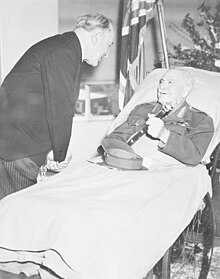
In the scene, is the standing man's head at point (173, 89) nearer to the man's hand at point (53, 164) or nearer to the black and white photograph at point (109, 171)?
the black and white photograph at point (109, 171)

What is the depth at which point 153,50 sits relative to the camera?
4.15 metres

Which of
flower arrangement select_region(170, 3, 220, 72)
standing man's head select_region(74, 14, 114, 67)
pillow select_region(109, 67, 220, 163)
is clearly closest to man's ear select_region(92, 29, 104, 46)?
standing man's head select_region(74, 14, 114, 67)

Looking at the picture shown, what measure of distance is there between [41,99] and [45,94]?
0.07 meters

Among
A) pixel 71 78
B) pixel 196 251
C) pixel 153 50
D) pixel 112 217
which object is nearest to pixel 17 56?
pixel 153 50

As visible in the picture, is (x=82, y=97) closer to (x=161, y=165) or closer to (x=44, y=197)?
(x=161, y=165)

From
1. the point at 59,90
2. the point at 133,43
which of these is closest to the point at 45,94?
the point at 59,90

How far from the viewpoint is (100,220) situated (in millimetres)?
1822

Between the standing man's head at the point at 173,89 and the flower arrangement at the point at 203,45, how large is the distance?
121cm

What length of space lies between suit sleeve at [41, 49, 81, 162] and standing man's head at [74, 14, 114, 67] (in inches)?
3.5

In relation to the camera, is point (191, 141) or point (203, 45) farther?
point (203, 45)

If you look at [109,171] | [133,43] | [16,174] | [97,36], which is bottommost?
[16,174]

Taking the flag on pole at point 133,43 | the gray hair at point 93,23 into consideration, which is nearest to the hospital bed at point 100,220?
the gray hair at point 93,23

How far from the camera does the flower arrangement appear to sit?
3838mm

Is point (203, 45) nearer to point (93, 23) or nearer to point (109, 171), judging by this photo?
point (93, 23)
